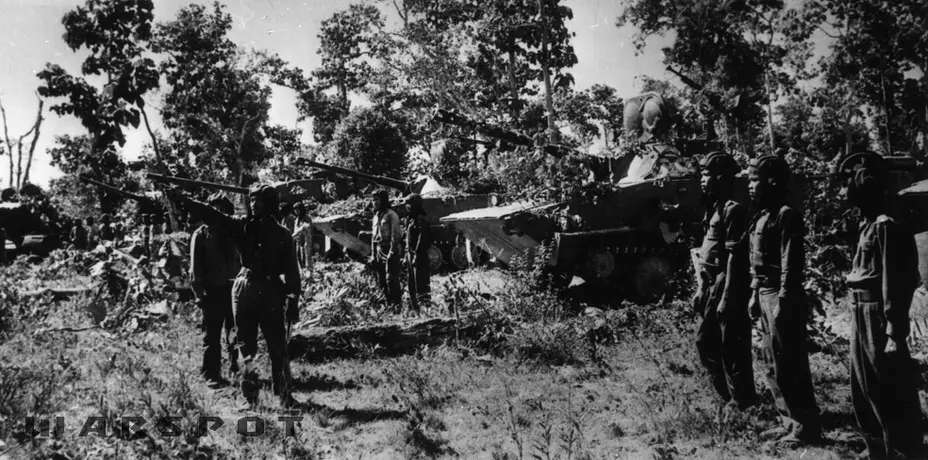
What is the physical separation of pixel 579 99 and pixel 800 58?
10.0 metres

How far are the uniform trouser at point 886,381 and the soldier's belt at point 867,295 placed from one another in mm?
21

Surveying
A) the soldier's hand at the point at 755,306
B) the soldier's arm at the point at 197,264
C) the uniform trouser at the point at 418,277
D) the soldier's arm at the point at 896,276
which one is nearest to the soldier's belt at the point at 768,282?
the soldier's hand at the point at 755,306

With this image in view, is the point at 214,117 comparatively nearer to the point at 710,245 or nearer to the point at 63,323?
the point at 63,323

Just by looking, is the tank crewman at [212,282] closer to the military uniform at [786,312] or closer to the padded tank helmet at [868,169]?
the military uniform at [786,312]

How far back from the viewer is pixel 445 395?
16.4 feet

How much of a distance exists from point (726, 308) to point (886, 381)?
3.61 feet

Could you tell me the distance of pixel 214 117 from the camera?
25.1m

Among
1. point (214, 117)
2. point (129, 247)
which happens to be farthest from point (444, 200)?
point (214, 117)

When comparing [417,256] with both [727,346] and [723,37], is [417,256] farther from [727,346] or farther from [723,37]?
[723,37]

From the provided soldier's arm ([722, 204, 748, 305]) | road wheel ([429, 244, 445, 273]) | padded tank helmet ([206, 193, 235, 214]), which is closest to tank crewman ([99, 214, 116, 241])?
road wheel ([429, 244, 445, 273])

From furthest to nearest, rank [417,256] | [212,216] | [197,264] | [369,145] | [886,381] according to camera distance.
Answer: [369,145] → [417,256] → [197,264] → [212,216] → [886,381]

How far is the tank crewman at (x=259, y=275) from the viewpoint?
4.67 meters

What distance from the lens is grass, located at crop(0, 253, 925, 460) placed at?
381cm

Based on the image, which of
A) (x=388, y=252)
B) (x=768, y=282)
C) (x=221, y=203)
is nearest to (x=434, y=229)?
(x=388, y=252)
